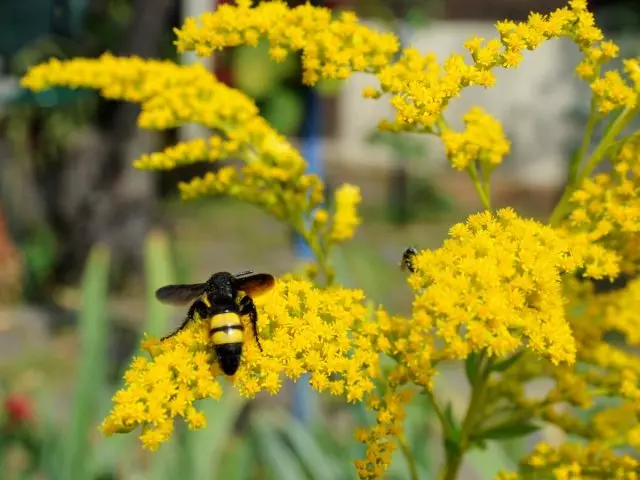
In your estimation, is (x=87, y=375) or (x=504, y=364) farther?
(x=87, y=375)

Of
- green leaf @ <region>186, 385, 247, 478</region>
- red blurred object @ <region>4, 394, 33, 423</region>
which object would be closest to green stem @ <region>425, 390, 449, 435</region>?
green leaf @ <region>186, 385, 247, 478</region>

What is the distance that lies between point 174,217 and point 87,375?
5128 millimetres

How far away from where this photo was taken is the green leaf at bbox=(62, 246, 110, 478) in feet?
6.04

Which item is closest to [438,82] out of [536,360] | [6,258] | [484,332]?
[484,332]

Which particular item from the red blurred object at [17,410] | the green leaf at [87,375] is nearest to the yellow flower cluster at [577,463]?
the green leaf at [87,375]

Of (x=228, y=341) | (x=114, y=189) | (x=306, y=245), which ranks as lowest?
(x=228, y=341)

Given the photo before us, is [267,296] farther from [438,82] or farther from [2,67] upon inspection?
[2,67]

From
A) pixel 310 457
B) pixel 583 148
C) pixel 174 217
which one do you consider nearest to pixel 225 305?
pixel 583 148

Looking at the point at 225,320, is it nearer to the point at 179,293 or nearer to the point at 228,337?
the point at 228,337

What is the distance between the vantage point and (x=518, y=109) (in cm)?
736

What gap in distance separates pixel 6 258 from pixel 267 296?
4.70 m

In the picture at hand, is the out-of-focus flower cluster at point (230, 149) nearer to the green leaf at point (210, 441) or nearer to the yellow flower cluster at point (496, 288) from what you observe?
the yellow flower cluster at point (496, 288)

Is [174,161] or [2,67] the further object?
[2,67]

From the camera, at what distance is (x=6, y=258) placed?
521 cm
